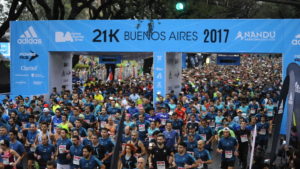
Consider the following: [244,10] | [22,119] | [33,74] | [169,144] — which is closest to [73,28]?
[33,74]

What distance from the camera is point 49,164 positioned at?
8953 mm

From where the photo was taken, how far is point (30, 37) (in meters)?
22.3

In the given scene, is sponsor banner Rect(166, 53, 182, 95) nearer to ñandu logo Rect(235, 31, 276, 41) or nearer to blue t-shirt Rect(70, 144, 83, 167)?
ñandu logo Rect(235, 31, 276, 41)

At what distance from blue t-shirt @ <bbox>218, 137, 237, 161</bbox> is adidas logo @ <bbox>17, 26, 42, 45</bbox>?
13.1 m

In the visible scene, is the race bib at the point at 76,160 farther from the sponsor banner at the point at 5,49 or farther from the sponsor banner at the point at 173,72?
the sponsor banner at the point at 5,49

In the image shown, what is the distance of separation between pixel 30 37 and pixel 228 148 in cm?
1367

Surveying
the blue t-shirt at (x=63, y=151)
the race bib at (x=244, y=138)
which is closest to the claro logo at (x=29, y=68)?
the blue t-shirt at (x=63, y=151)

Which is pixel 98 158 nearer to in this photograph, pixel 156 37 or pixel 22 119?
pixel 22 119

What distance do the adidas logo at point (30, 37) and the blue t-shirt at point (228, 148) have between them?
13.1m

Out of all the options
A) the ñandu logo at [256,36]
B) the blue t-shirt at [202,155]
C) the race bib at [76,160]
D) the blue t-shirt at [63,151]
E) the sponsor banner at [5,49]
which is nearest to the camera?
the race bib at [76,160]

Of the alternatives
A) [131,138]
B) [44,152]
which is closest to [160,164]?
[131,138]

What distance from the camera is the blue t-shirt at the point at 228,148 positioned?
11203 mm

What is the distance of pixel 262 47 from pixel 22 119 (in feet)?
31.6

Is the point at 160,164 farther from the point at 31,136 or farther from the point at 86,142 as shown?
the point at 31,136
